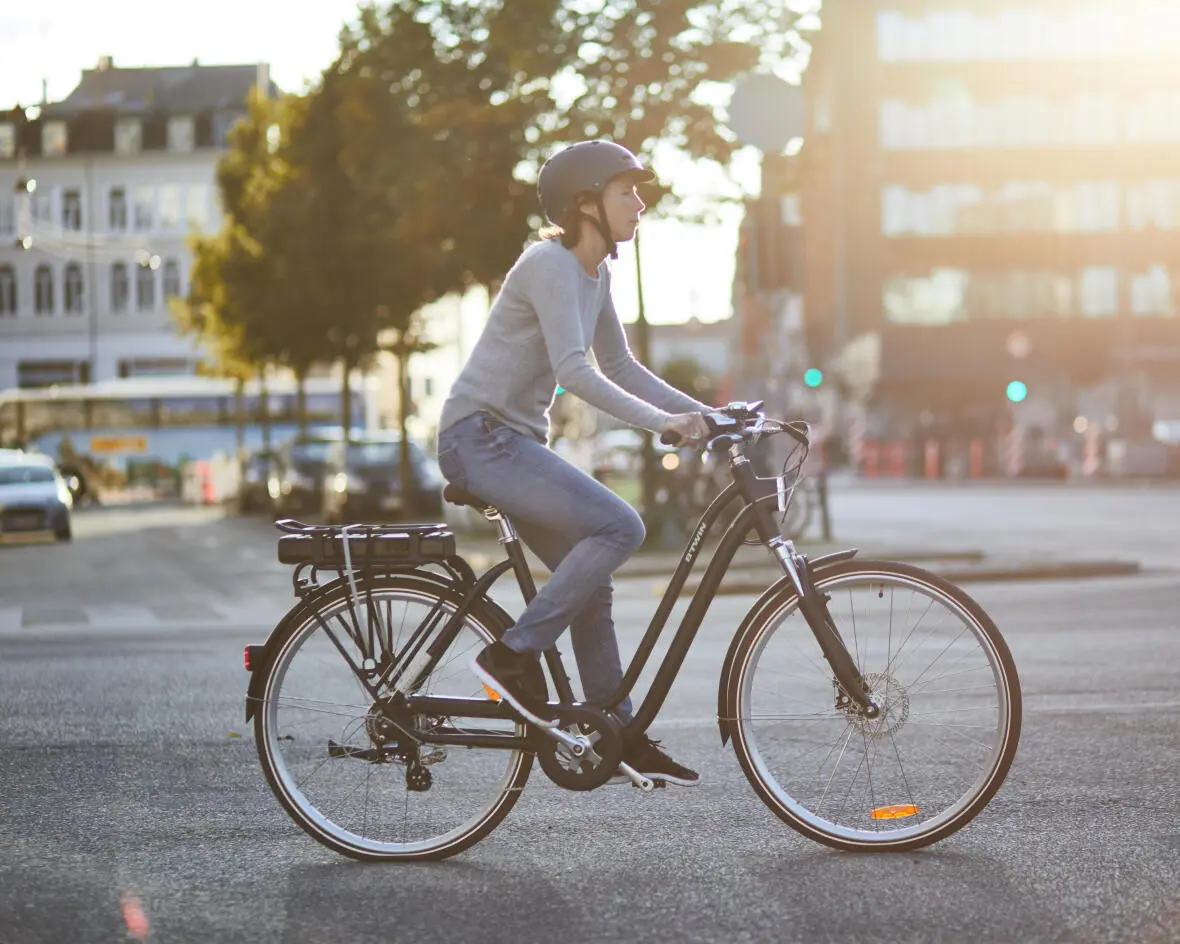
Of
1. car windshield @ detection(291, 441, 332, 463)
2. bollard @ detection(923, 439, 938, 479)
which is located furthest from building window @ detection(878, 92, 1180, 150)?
car windshield @ detection(291, 441, 332, 463)

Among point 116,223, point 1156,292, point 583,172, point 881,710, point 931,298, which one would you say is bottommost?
point 881,710

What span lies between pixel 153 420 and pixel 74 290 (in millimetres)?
27098

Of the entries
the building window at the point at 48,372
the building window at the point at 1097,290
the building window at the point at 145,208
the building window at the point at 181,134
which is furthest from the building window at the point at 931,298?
the building window at the point at 48,372

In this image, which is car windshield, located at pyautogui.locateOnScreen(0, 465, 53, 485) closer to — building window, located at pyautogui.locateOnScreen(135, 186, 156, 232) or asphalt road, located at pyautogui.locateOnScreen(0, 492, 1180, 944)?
asphalt road, located at pyautogui.locateOnScreen(0, 492, 1180, 944)

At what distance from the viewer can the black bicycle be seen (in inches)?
196

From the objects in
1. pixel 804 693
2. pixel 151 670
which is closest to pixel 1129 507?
pixel 151 670

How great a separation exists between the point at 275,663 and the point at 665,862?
1.17 m

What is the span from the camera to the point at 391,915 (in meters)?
4.46

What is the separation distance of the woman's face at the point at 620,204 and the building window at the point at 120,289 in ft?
270

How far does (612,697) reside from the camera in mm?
5055

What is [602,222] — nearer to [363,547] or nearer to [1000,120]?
[363,547]

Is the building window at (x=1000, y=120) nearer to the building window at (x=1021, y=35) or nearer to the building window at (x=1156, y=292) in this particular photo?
the building window at (x=1021, y=35)

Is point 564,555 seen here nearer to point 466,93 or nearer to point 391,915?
point 391,915

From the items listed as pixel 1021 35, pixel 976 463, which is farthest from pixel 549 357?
pixel 1021 35
